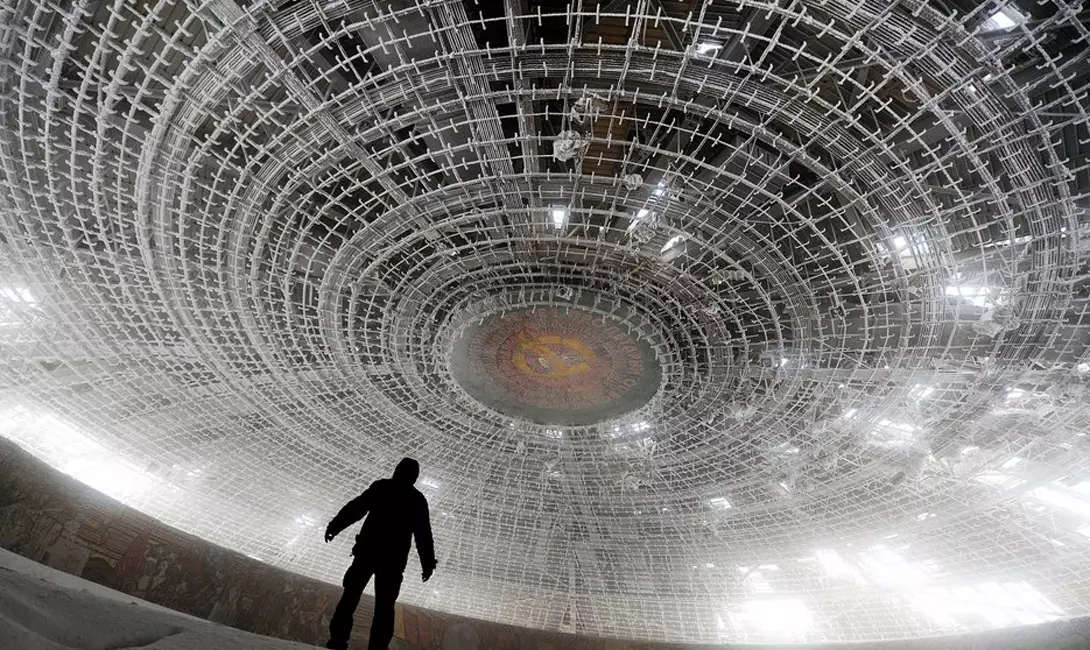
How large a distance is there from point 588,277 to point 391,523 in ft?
22.6

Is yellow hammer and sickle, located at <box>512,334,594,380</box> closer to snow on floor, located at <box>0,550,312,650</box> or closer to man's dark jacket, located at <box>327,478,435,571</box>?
man's dark jacket, located at <box>327,478,435,571</box>

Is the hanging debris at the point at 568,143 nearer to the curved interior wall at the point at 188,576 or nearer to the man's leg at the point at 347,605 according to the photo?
the man's leg at the point at 347,605

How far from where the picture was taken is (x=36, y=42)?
7.71 m

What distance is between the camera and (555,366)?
13.1m

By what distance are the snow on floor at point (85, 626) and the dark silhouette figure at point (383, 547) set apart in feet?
4.10

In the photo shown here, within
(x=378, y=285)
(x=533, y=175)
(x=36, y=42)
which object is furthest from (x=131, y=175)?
(x=533, y=175)

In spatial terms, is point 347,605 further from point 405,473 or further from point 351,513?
point 405,473

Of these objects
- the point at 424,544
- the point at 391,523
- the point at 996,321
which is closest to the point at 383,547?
the point at 391,523

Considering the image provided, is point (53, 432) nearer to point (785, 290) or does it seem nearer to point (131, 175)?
point (131, 175)

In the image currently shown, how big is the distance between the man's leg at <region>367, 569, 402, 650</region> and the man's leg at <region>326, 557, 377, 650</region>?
163 mm

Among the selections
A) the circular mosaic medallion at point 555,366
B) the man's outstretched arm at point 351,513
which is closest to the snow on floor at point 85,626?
the man's outstretched arm at point 351,513

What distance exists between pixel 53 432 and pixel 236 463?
6.01 meters

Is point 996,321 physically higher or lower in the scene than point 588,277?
lower

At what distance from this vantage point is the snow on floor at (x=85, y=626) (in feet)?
9.07
